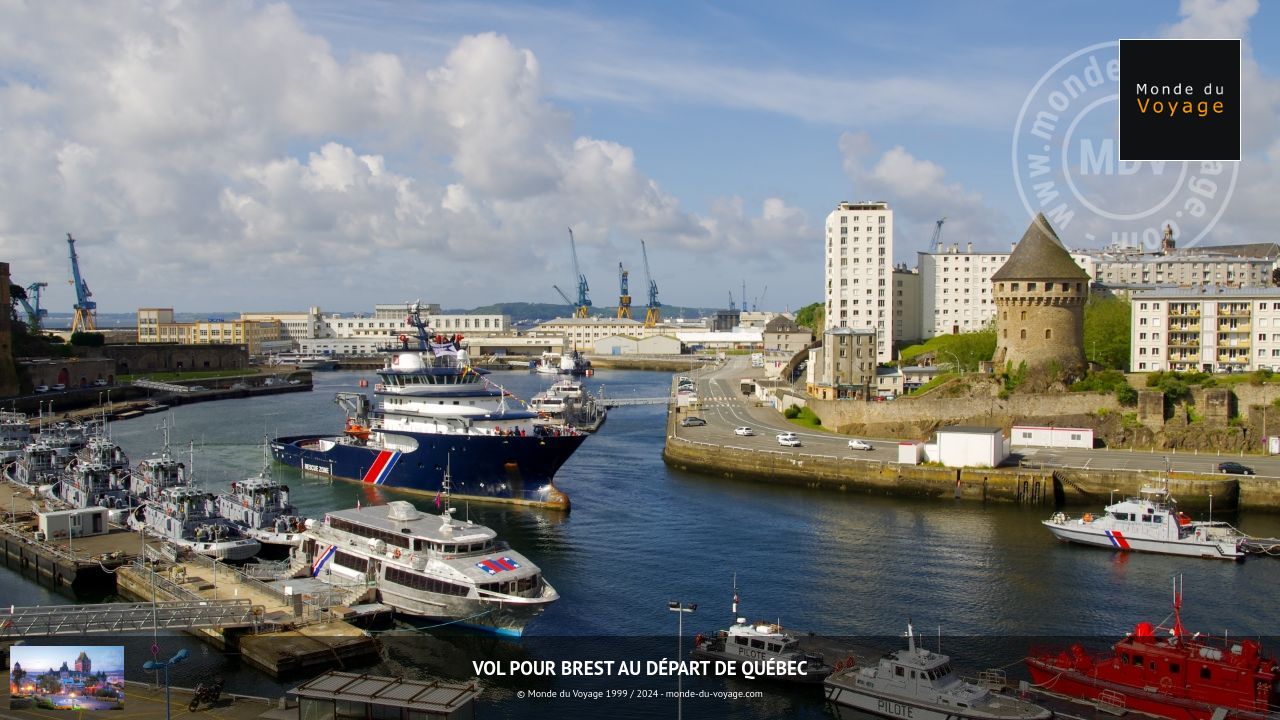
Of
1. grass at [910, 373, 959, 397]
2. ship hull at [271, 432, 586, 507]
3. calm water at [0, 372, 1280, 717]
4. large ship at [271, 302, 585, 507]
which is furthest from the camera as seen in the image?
grass at [910, 373, 959, 397]

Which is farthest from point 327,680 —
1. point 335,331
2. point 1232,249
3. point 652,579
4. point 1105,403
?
point 335,331

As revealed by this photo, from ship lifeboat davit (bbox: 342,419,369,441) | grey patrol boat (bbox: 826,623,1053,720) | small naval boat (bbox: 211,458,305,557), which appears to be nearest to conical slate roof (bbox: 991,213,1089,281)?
ship lifeboat davit (bbox: 342,419,369,441)

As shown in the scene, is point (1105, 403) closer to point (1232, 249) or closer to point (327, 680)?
point (327, 680)

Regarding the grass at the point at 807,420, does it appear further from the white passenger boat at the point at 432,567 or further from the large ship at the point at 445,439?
the white passenger boat at the point at 432,567

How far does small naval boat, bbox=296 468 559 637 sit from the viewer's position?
776 inches

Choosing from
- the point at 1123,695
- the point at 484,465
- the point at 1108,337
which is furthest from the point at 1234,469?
the point at 484,465

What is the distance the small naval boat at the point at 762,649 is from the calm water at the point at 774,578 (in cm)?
47

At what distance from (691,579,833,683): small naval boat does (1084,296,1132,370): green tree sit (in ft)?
113

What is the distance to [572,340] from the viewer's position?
139875 millimetres

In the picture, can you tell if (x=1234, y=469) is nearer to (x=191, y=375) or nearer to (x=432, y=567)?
(x=432, y=567)

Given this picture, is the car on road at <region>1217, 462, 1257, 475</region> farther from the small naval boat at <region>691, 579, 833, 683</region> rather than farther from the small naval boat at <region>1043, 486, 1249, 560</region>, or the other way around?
the small naval boat at <region>691, 579, 833, 683</region>

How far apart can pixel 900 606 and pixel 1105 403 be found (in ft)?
74.2

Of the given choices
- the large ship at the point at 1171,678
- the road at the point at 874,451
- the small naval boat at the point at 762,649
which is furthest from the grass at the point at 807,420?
the large ship at the point at 1171,678

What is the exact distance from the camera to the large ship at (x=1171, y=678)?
1541 centimetres
